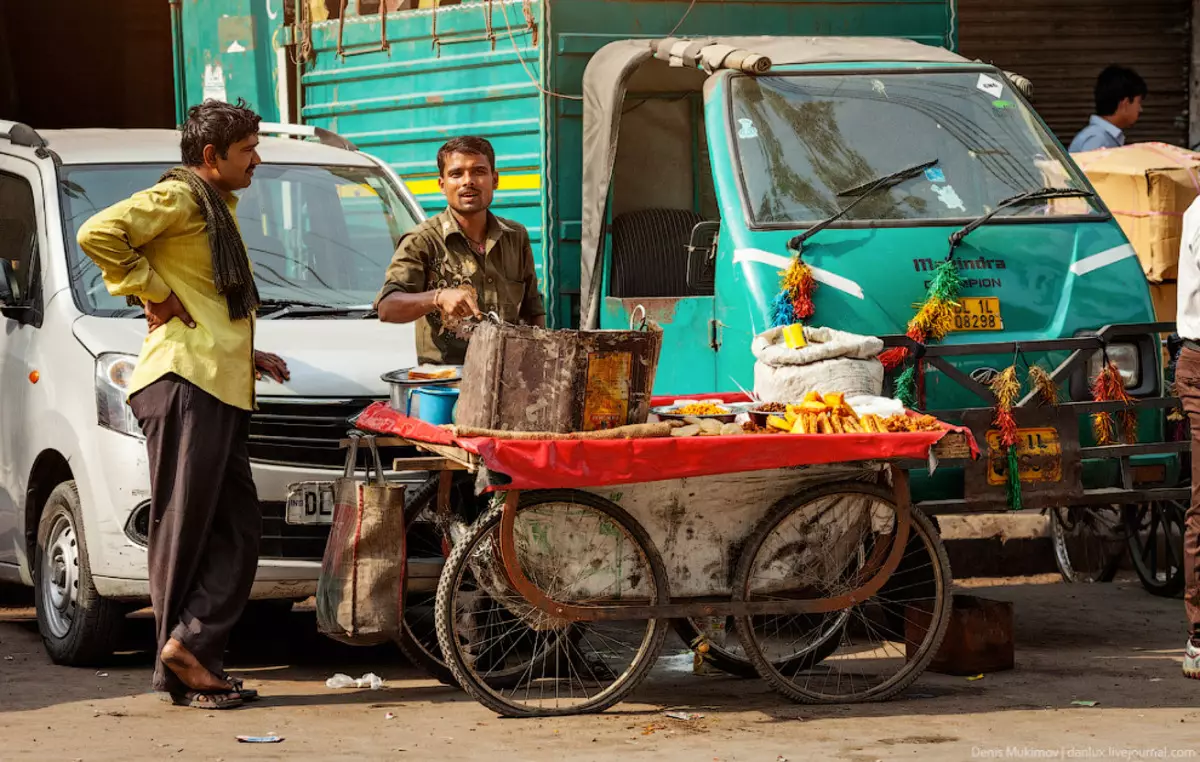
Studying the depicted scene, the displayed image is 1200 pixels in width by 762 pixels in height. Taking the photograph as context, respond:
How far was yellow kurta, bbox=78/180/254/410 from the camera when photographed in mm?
5836

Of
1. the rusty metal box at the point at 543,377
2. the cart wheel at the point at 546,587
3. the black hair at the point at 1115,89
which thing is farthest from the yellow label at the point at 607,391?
the black hair at the point at 1115,89

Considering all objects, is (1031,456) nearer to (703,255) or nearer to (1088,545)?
(703,255)

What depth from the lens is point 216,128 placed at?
6.03m

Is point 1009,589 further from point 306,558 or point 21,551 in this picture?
point 21,551

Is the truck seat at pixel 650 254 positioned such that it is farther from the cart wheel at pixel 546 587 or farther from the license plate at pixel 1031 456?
the cart wheel at pixel 546 587

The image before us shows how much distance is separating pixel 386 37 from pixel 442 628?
171 inches

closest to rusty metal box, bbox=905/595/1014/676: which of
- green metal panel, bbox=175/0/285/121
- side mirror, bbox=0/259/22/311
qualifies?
side mirror, bbox=0/259/22/311

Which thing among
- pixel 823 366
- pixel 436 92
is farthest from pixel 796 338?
pixel 436 92

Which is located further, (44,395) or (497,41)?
(497,41)

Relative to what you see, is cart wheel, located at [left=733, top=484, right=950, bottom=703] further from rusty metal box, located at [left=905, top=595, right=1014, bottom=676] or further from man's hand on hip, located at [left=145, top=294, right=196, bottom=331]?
man's hand on hip, located at [left=145, top=294, right=196, bottom=331]

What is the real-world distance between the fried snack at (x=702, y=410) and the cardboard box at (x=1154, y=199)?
12.0 ft

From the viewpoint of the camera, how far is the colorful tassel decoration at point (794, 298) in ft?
22.4

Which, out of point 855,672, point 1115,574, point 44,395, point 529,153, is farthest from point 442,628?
point 1115,574

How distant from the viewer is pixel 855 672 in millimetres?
6605
